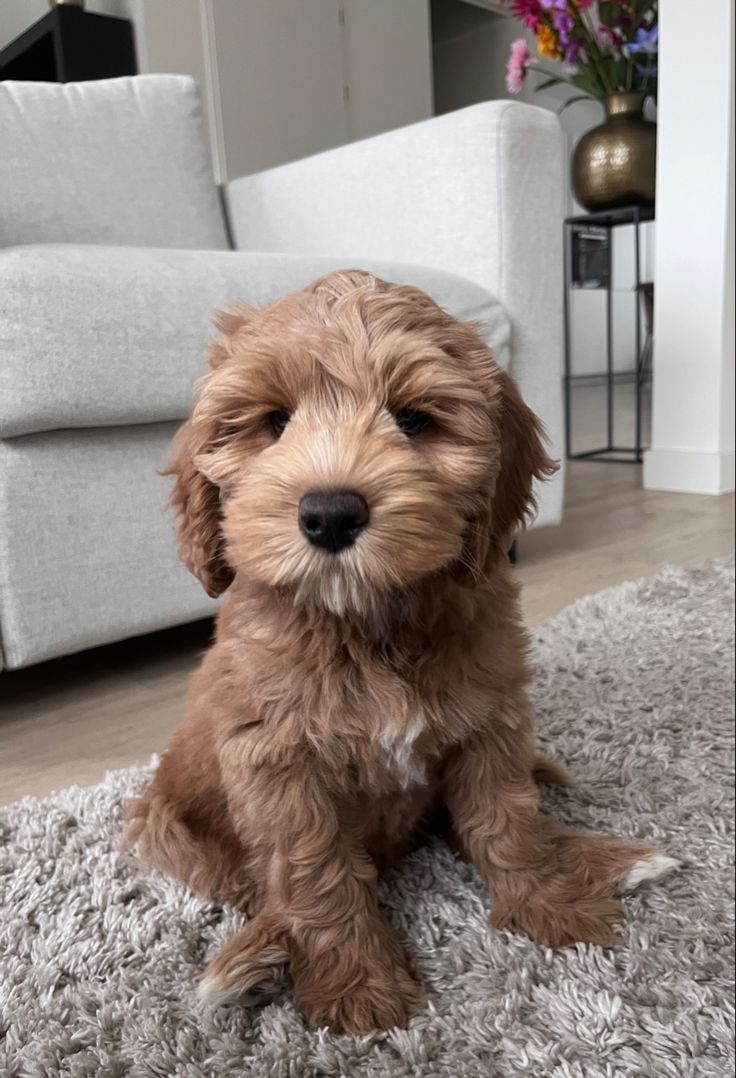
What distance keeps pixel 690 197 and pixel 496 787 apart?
2.60m

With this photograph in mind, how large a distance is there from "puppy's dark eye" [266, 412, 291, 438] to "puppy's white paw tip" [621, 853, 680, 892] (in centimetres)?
57

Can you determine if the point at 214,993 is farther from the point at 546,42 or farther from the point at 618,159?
the point at 618,159

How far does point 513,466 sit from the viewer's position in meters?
0.77

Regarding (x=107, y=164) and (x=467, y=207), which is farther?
(x=467, y=207)

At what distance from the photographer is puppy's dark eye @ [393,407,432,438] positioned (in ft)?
2.25

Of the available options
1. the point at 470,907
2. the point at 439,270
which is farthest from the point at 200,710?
the point at 439,270

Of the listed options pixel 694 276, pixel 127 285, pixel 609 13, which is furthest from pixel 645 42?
pixel 127 285

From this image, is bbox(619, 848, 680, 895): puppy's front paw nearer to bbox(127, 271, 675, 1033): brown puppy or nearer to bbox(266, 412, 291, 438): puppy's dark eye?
bbox(127, 271, 675, 1033): brown puppy

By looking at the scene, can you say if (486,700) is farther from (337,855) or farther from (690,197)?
(690,197)

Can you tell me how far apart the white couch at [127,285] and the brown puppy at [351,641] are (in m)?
0.52

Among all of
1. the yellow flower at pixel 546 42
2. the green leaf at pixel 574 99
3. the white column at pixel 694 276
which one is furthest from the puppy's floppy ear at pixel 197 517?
the green leaf at pixel 574 99

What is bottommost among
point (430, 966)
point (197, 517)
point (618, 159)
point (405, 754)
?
point (430, 966)

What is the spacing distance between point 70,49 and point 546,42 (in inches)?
81.5

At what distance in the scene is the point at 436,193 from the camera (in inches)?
73.7
